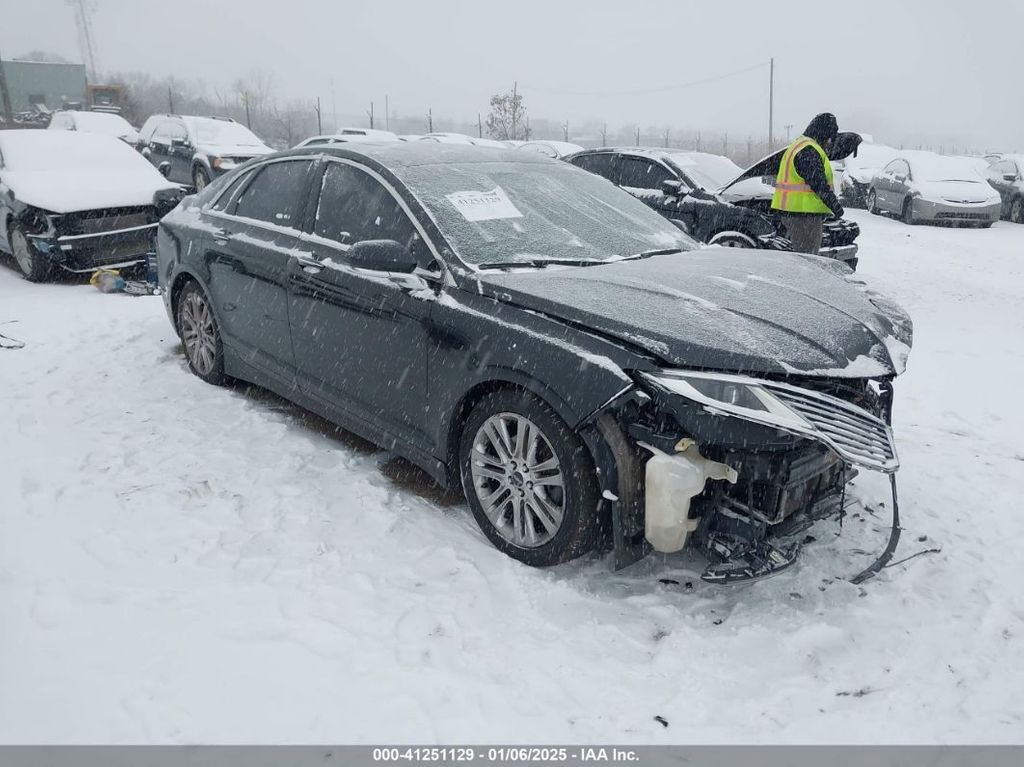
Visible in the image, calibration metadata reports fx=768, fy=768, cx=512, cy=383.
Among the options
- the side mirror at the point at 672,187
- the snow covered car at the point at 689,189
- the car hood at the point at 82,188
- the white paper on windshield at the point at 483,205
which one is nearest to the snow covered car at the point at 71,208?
the car hood at the point at 82,188

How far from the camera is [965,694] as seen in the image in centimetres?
256

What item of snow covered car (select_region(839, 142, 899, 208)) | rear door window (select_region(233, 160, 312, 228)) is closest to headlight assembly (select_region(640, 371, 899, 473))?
rear door window (select_region(233, 160, 312, 228))

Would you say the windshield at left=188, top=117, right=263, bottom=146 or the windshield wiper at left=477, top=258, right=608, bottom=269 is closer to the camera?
the windshield wiper at left=477, top=258, right=608, bottom=269

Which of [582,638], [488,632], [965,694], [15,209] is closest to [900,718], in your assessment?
[965,694]

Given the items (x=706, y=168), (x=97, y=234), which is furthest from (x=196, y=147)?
(x=706, y=168)

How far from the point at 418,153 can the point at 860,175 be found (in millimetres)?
16562

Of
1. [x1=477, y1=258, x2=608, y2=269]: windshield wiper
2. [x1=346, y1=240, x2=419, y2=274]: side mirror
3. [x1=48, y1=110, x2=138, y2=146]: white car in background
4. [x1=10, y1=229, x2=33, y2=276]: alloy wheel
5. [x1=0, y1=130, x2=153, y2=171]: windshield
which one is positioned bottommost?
[x1=10, y1=229, x2=33, y2=276]: alloy wheel

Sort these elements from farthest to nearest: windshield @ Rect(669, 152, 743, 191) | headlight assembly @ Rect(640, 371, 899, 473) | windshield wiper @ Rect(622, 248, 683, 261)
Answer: windshield @ Rect(669, 152, 743, 191) → windshield wiper @ Rect(622, 248, 683, 261) → headlight assembly @ Rect(640, 371, 899, 473)

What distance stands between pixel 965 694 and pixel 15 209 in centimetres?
910

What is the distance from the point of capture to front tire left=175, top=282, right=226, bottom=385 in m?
5.08

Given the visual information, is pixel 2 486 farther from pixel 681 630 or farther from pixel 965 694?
pixel 965 694

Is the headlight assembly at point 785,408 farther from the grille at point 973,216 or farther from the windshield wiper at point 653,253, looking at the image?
the grille at point 973,216

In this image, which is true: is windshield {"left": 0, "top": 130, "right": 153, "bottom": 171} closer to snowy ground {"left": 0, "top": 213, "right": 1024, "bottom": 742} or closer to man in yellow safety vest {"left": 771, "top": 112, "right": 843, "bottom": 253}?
snowy ground {"left": 0, "top": 213, "right": 1024, "bottom": 742}

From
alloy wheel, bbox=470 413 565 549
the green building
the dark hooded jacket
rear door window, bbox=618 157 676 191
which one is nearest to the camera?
alloy wheel, bbox=470 413 565 549
